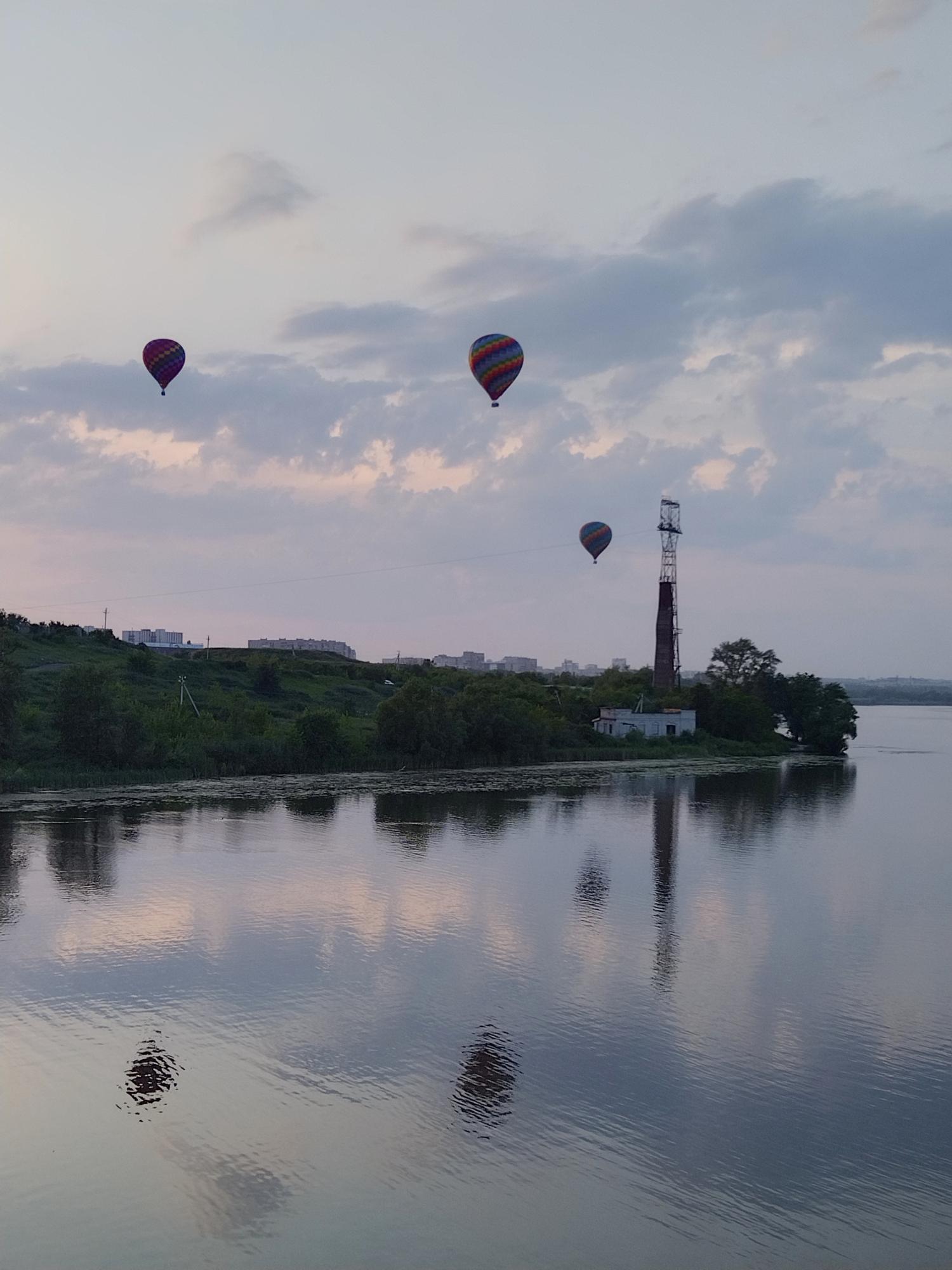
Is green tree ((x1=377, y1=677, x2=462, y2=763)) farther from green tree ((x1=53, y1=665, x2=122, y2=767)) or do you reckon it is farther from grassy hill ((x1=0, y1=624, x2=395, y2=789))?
green tree ((x1=53, y1=665, x2=122, y2=767))

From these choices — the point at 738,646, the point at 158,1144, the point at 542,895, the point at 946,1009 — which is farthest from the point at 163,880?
the point at 738,646

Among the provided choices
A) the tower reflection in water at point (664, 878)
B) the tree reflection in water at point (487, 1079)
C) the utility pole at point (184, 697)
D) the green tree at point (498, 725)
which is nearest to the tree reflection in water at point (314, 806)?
the tower reflection in water at point (664, 878)

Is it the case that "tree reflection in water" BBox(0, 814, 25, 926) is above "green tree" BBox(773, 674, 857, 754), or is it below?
below

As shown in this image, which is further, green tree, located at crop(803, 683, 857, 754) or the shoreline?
green tree, located at crop(803, 683, 857, 754)

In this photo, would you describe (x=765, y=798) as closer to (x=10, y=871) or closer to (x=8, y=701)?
(x=8, y=701)

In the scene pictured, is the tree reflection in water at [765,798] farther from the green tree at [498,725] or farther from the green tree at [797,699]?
the green tree at [797,699]

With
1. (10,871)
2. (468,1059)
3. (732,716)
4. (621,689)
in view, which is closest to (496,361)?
(10,871)

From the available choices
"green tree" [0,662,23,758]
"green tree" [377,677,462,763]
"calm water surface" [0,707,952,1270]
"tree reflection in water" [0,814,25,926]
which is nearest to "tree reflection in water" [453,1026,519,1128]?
"calm water surface" [0,707,952,1270]
